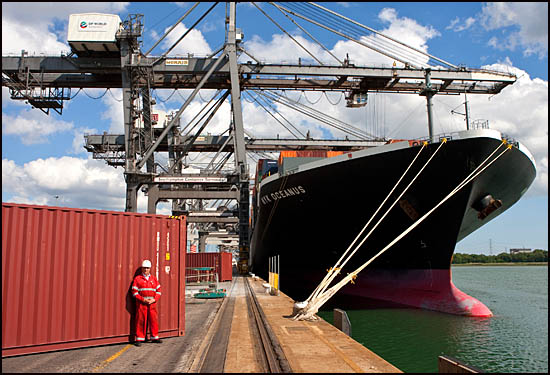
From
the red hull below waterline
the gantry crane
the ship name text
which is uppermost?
the gantry crane

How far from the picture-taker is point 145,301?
8.94 m

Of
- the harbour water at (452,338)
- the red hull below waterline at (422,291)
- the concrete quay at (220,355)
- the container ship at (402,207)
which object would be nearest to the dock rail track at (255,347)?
the concrete quay at (220,355)

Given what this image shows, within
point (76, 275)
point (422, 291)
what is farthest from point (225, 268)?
point (76, 275)

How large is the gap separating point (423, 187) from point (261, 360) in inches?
520

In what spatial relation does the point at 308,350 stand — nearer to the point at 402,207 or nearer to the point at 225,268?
the point at 402,207

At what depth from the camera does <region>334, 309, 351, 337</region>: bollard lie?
9.93m

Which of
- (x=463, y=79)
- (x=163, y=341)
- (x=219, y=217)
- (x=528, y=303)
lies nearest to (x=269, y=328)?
(x=163, y=341)

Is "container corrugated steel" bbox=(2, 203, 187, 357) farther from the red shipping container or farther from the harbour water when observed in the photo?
the red shipping container

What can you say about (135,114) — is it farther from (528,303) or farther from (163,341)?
(528,303)

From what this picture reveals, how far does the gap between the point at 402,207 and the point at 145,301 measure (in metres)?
13.1

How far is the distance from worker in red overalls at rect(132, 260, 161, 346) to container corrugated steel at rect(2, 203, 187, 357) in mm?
327

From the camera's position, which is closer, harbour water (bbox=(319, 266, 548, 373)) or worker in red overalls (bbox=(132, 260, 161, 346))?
worker in red overalls (bbox=(132, 260, 161, 346))

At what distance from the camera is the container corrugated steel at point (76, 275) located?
7.95 metres

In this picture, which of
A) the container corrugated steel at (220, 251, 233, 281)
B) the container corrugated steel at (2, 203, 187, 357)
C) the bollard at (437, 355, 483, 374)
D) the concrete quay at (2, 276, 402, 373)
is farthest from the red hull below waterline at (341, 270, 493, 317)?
the bollard at (437, 355, 483, 374)
